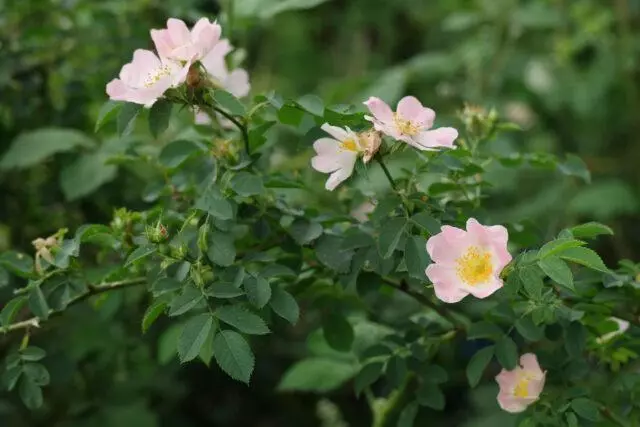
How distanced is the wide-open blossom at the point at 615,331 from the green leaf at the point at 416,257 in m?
0.27

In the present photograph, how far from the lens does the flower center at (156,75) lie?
0.96 metres

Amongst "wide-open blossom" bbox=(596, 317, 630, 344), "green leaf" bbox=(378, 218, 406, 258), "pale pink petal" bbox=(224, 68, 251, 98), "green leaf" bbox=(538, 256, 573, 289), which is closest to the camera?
"green leaf" bbox=(538, 256, 573, 289)

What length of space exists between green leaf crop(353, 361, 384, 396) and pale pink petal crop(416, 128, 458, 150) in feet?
0.97

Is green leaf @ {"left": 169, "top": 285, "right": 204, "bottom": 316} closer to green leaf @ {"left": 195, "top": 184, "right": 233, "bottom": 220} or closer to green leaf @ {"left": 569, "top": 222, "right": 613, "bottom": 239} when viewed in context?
green leaf @ {"left": 195, "top": 184, "right": 233, "bottom": 220}

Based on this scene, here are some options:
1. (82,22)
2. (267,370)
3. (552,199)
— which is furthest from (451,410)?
(82,22)

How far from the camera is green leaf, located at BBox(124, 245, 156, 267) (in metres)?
0.95

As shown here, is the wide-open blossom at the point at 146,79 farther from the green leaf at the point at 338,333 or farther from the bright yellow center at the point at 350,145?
the green leaf at the point at 338,333

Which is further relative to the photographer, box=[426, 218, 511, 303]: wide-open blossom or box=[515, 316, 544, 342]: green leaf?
box=[515, 316, 544, 342]: green leaf

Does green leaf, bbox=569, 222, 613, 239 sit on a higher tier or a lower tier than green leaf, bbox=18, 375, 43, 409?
higher

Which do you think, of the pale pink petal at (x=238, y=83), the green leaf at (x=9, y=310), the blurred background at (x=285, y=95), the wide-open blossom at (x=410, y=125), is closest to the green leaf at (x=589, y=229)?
the wide-open blossom at (x=410, y=125)

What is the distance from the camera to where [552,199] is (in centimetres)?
208

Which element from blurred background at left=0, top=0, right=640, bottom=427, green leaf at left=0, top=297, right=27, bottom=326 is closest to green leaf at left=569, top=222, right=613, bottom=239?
blurred background at left=0, top=0, right=640, bottom=427

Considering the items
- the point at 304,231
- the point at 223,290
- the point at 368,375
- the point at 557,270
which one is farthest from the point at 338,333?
the point at 557,270

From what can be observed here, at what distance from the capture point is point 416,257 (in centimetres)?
95
